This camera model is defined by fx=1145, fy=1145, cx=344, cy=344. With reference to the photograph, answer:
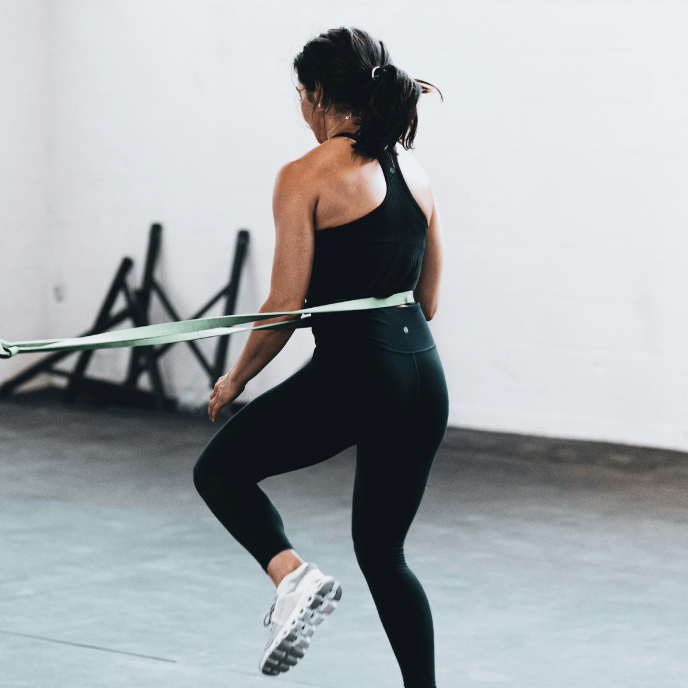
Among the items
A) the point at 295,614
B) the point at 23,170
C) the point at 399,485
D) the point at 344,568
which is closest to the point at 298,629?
the point at 295,614

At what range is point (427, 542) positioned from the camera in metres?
A: 3.76

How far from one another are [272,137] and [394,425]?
12.8 feet

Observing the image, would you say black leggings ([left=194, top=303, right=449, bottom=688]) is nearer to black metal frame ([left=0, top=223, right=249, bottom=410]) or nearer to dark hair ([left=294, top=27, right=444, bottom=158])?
dark hair ([left=294, top=27, right=444, bottom=158])

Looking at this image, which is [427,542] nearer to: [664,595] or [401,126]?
[664,595]

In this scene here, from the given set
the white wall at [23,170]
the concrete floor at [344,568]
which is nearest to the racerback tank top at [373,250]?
the concrete floor at [344,568]

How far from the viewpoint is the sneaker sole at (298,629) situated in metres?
1.97

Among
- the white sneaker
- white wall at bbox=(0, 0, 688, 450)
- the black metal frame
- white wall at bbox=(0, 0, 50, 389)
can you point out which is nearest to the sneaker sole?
the white sneaker

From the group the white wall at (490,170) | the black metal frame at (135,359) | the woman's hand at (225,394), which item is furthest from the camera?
the black metal frame at (135,359)

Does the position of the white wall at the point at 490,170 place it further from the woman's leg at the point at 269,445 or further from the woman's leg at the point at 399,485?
the woman's leg at the point at 269,445

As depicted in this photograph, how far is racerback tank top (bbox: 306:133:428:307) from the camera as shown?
1979mm

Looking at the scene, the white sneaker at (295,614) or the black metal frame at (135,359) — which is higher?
the white sneaker at (295,614)

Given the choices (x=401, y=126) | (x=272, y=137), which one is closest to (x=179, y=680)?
(x=401, y=126)

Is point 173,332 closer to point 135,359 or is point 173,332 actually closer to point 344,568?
point 344,568

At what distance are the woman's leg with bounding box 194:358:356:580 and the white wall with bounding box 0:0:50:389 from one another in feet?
14.3
